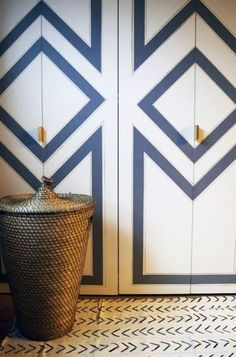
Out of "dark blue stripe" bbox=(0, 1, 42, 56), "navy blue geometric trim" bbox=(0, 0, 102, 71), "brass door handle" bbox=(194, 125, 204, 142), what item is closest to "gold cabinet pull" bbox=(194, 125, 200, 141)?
"brass door handle" bbox=(194, 125, 204, 142)

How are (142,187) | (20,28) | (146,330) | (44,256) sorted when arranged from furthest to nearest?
(142,187), (20,28), (146,330), (44,256)

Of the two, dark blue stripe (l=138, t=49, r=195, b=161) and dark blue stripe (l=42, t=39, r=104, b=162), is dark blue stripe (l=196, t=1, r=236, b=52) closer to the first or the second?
dark blue stripe (l=138, t=49, r=195, b=161)

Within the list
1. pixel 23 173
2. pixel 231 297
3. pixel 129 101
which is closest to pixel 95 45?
pixel 129 101

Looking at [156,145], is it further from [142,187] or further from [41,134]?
[41,134]

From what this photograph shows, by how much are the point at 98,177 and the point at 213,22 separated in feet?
4.24

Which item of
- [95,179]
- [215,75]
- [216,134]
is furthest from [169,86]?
[95,179]

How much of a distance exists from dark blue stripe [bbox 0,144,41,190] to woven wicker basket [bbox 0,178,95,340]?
448mm

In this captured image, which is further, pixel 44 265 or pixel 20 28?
pixel 20 28

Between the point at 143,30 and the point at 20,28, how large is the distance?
82 centimetres

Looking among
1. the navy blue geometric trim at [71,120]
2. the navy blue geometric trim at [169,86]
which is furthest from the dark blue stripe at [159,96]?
the navy blue geometric trim at [71,120]

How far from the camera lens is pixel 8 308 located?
7.68ft

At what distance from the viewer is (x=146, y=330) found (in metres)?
2.10

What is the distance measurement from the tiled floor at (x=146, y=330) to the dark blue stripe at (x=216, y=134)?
1049mm

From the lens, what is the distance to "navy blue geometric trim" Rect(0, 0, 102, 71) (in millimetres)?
2369
